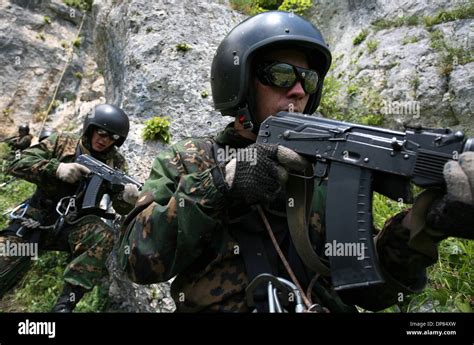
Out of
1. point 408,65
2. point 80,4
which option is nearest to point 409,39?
point 408,65

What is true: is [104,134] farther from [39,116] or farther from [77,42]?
[77,42]

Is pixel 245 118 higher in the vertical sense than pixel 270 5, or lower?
lower

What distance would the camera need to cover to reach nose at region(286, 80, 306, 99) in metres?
2.12

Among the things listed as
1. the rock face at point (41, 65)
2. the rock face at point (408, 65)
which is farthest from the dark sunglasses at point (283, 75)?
the rock face at point (41, 65)

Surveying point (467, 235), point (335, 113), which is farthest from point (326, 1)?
point (467, 235)

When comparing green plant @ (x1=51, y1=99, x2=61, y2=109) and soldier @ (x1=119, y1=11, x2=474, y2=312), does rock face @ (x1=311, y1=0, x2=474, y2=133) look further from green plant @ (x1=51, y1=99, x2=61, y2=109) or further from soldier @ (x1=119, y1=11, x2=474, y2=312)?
green plant @ (x1=51, y1=99, x2=61, y2=109)

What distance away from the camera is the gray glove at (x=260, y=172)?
1.69 m

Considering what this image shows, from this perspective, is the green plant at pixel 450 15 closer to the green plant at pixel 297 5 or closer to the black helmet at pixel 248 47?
the green plant at pixel 297 5

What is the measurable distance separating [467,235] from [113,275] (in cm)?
416

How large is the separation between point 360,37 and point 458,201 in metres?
7.04

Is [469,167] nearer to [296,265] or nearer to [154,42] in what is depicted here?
[296,265]

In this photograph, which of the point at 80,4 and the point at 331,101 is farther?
the point at 80,4

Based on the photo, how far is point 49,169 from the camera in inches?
178

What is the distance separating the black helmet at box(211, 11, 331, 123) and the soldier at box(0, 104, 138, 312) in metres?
2.46
